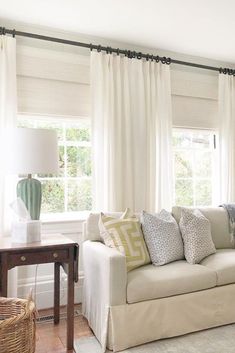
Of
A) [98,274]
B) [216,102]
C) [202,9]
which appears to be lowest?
[98,274]

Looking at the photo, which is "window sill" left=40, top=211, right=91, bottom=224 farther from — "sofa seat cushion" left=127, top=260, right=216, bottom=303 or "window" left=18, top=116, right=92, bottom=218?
"sofa seat cushion" left=127, top=260, right=216, bottom=303

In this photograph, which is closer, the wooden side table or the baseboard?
the wooden side table

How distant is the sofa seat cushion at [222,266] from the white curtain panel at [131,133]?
0.89m

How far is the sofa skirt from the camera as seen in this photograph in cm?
219

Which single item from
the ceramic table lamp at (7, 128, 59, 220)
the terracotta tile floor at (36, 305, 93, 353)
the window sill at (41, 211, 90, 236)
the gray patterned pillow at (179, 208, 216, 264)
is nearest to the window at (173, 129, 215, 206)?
the gray patterned pillow at (179, 208, 216, 264)

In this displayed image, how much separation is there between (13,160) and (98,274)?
3.38 feet

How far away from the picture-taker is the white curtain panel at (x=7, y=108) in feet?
9.13

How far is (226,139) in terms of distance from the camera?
3898 millimetres

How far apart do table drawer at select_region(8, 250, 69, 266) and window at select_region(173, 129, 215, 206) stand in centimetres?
186

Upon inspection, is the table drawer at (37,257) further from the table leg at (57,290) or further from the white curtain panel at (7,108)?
the white curtain panel at (7,108)

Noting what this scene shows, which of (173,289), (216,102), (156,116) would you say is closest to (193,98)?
(216,102)

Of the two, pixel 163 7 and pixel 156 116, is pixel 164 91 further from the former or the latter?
pixel 163 7

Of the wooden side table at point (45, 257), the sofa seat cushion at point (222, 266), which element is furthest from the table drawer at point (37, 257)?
the sofa seat cushion at point (222, 266)

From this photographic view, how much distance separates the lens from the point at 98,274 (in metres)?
2.37
